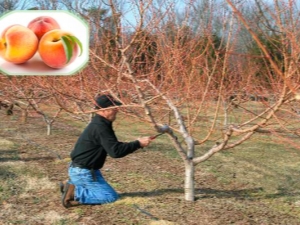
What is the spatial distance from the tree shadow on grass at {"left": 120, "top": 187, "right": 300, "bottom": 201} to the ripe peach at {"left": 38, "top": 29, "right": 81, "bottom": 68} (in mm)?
2227

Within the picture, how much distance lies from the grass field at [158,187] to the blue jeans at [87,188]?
8cm

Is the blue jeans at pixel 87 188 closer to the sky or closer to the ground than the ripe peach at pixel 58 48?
closer to the ground

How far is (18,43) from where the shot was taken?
630cm

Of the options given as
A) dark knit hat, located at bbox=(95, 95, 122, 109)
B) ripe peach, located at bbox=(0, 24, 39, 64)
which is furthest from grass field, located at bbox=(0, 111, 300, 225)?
ripe peach, located at bbox=(0, 24, 39, 64)

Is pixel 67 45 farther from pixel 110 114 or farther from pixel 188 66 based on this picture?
pixel 110 114

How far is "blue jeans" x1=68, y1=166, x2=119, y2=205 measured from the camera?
13.5 ft

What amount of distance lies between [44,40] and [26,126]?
474 centimetres

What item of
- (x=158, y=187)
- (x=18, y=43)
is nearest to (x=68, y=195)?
(x=158, y=187)

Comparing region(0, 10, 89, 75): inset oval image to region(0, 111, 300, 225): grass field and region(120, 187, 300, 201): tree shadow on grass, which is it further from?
region(120, 187, 300, 201): tree shadow on grass

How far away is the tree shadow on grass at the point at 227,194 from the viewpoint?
4543 millimetres

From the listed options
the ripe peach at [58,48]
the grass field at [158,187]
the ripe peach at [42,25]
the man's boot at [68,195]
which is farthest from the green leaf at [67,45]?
the man's boot at [68,195]

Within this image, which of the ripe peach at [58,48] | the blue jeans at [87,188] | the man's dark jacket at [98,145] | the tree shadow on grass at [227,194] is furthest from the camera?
the ripe peach at [58,48]

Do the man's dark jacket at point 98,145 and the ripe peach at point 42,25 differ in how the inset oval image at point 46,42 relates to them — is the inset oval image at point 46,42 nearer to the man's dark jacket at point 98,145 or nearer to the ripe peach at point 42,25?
the ripe peach at point 42,25

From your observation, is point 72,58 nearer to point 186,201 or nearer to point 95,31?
point 95,31
